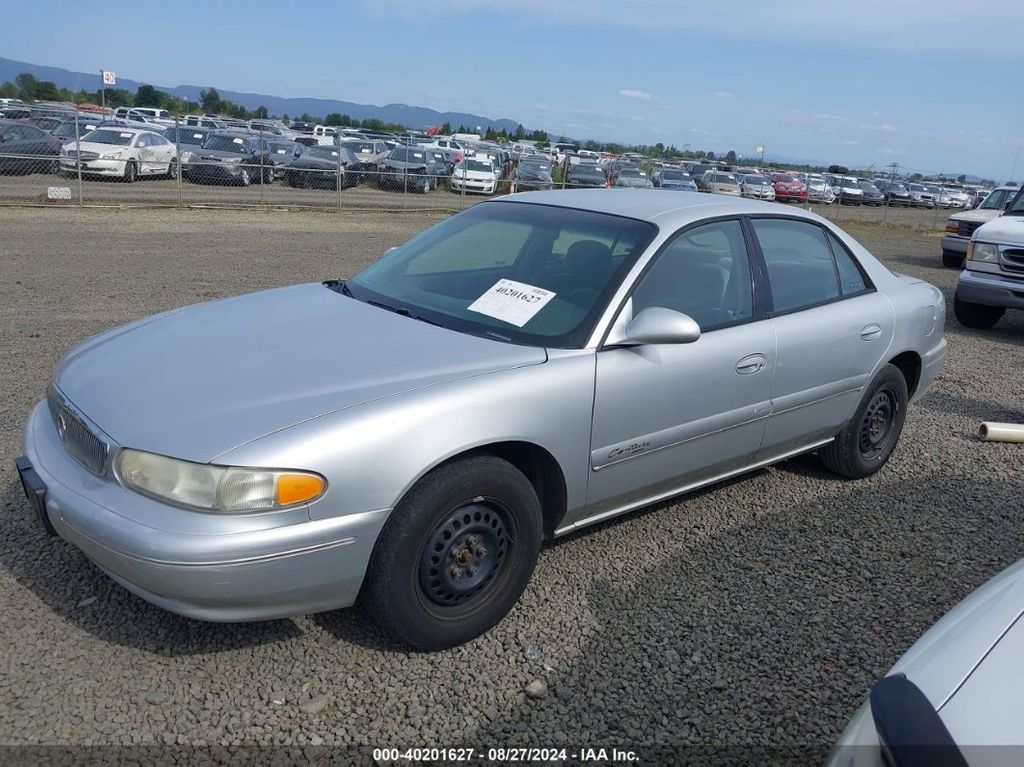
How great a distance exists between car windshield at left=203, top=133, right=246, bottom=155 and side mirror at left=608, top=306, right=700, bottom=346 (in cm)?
2297

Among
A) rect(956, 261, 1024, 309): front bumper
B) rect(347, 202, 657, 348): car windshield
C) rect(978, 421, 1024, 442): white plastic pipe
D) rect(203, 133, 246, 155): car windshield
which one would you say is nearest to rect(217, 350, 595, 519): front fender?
rect(347, 202, 657, 348): car windshield

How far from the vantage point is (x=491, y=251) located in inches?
163

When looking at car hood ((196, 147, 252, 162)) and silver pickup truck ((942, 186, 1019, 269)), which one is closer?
silver pickup truck ((942, 186, 1019, 269))

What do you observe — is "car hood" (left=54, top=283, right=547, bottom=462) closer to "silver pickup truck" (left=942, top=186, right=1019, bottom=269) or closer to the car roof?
the car roof

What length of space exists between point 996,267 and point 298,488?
911cm

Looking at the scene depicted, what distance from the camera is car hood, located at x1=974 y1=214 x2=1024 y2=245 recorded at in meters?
9.13

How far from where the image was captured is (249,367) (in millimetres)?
3076

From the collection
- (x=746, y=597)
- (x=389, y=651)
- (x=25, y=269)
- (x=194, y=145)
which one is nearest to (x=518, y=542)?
(x=389, y=651)

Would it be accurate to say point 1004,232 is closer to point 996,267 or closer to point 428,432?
point 996,267

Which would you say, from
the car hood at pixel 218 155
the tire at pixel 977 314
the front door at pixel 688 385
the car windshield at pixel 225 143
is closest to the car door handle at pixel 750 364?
the front door at pixel 688 385

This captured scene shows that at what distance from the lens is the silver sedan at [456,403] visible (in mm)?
2625

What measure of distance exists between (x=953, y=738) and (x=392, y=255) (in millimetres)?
3395

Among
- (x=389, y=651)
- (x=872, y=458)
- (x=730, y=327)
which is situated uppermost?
(x=730, y=327)

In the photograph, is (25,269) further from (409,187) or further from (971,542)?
(409,187)
